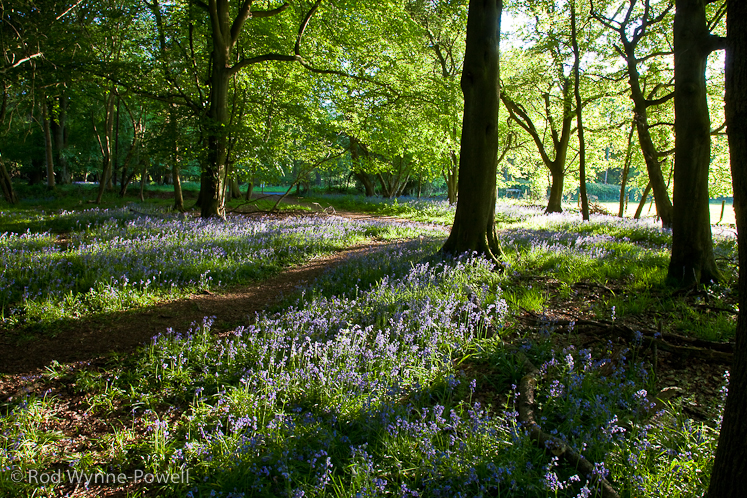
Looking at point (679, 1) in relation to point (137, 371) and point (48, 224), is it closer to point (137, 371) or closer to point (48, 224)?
point (137, 371)

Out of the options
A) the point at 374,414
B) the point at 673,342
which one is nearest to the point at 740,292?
the point at 374,414

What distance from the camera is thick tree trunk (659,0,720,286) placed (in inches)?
237

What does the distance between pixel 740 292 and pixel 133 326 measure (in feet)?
18.7

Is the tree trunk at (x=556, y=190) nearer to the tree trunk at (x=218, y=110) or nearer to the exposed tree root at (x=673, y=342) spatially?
the tree trunk at (x=218, y=110)

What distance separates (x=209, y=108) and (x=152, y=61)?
3.84 metres

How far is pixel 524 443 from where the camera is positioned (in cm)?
244

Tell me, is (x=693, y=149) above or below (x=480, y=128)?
below

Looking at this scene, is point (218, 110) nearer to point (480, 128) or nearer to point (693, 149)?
point (480, 128)

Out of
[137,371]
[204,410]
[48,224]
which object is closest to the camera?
[204,410]

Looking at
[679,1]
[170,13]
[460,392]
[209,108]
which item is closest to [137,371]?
[460,392]

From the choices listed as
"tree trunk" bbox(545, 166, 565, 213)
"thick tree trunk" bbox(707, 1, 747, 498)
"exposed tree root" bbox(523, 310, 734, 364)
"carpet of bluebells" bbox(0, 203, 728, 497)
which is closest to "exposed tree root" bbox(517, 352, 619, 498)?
"carpet of bluebells" bbox(0, 203, 728, 497)

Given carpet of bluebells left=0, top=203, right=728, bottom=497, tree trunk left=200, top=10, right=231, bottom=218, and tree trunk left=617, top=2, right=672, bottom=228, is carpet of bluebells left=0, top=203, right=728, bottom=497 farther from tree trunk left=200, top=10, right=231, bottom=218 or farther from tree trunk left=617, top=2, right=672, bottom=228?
tree trunk left=617, top=2, right=672, bottom=228

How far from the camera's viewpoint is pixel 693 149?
6051 millimetres

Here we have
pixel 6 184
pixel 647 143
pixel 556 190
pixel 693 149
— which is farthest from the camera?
pixel 556 190
